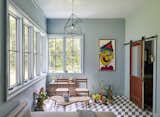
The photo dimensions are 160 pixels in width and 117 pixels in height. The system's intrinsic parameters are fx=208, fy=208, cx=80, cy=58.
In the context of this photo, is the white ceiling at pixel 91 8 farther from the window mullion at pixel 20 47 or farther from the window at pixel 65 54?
the window mullion at pixel 20 47

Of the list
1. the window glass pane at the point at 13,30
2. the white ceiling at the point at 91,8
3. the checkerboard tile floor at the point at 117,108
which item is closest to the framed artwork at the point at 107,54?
the white ceiling at the point at 91,8

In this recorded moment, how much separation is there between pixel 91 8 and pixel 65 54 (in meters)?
2.35

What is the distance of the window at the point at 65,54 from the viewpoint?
7793 mm

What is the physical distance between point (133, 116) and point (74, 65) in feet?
11.0

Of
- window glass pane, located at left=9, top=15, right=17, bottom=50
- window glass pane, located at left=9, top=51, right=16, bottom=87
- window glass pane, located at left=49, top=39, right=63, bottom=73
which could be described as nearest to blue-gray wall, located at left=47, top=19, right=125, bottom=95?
window glass pane, located at left=49, top=39, right=63, bottom=73

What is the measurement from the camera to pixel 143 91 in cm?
571

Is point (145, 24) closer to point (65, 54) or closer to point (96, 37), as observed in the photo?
point (96, 37)

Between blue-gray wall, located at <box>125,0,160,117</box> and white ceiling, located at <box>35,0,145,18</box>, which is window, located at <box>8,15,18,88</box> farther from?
blue-gray wall, located at <box>125,0,160,117</box>

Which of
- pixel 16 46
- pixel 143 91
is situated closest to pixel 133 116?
pixel 143 91

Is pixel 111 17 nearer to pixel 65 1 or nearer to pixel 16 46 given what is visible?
pixel 65 1

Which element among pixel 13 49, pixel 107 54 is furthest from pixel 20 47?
pixel 107 54

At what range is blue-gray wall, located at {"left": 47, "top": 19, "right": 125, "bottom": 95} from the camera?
25.3 ft

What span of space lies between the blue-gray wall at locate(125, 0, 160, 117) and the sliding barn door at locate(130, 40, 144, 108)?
0.31 m

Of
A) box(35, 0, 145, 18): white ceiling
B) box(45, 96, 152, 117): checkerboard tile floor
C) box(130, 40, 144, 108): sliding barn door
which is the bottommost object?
box(45, 96, 152, 117): checkerboard tile floor
